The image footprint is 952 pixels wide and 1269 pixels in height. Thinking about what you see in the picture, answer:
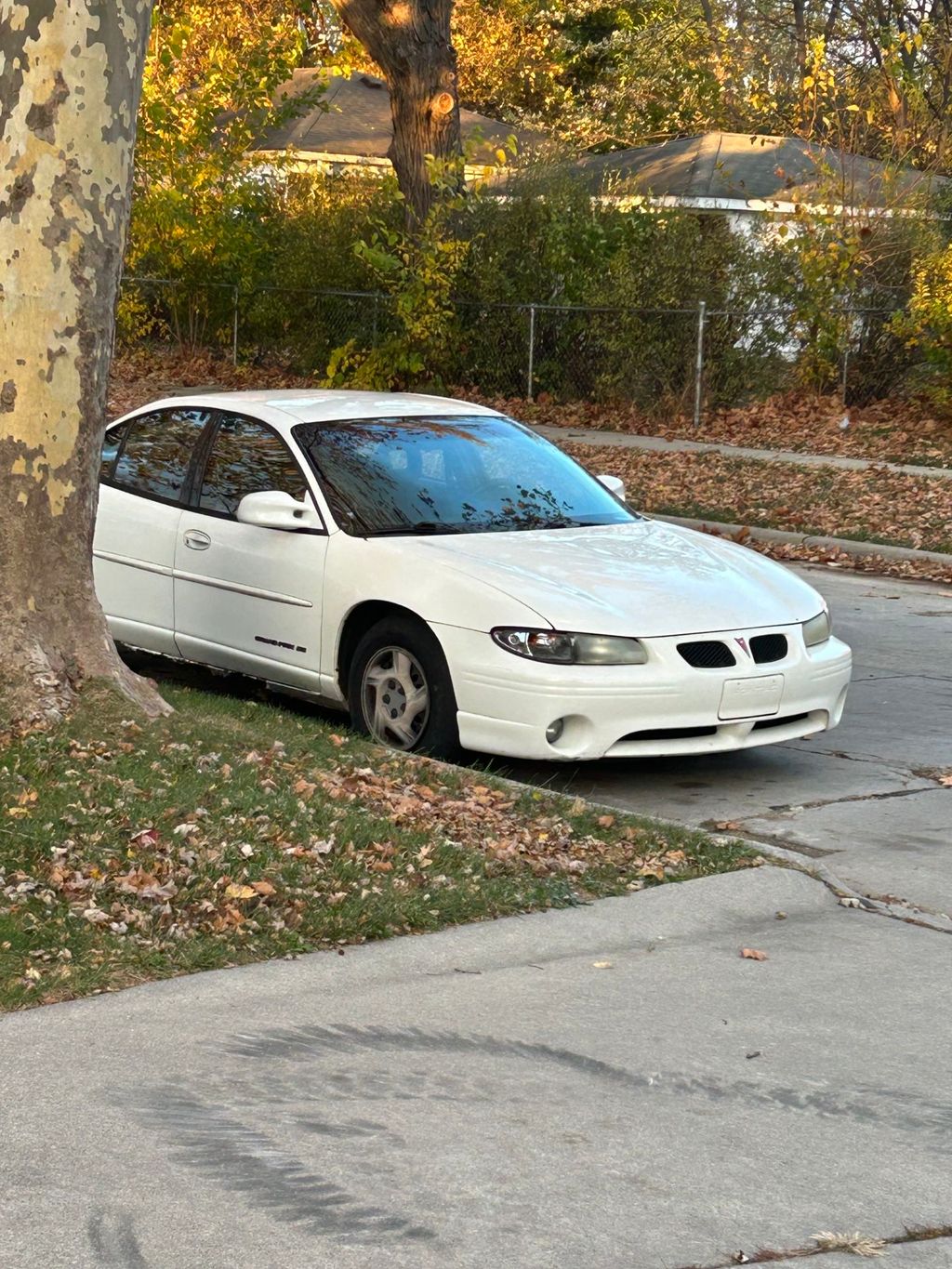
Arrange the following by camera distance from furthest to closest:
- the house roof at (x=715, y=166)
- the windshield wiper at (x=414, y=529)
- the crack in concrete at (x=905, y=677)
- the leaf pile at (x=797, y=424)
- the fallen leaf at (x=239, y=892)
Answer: the house roof at (x=715, y=166)
the leaf pile at (x=797, y=424)
the crack in concrete at (x=905, y=677)
the windshield wiper at (x=414, y=529)
the fallen leaf at (x=239, y=892)

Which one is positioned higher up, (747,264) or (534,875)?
(747,264)

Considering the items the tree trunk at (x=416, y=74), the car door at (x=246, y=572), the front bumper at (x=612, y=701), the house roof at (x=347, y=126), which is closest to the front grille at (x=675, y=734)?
the front bumper at (x=612, y=701)

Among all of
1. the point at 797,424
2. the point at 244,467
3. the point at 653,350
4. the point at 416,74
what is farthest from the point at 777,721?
the point at 416,74

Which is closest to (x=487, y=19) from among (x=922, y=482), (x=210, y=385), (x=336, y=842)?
(x=210, y=385)

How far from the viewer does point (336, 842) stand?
6324 millimetres

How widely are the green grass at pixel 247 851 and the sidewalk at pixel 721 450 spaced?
35.2 feet

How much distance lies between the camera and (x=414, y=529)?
27.7 ft

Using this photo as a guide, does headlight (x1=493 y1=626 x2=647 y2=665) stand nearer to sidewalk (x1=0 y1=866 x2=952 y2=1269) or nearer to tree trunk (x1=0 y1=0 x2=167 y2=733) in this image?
tree trunk (x1=0 y1=0 x2=167 y2=733)

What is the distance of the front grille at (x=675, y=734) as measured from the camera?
25.2ft

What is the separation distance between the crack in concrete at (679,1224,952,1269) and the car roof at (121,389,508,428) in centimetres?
589

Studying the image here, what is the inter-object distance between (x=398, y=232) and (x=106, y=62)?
1627 centimetres

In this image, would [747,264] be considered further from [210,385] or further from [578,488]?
[578,488]

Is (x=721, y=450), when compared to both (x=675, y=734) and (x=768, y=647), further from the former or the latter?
(x=675, y=734)

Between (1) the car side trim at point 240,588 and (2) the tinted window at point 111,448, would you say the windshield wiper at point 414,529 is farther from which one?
(2) the tinted window at point 111,448
